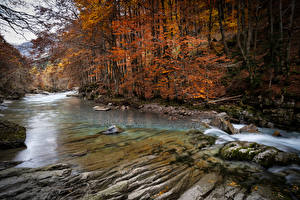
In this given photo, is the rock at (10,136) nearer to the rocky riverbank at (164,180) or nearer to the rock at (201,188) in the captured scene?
the rocky riverbank at (164,180)

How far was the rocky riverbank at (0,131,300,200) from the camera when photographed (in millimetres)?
2572

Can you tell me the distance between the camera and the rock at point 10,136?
4.48m

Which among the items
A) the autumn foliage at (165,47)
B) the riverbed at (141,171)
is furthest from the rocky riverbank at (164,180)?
the autumn foliage at (165,47)

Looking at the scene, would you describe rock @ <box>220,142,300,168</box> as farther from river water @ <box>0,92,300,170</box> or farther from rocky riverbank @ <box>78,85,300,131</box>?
rocky riverbank @ <box>78,85,300,131</box>

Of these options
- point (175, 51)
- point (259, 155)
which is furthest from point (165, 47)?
point (259, 155)

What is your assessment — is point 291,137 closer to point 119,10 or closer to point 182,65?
point 182,65

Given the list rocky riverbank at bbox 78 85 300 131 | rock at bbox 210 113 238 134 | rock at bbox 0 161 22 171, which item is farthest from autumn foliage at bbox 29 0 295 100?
rock at bbox 0 161 22 171

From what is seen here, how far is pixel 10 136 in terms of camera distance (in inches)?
191

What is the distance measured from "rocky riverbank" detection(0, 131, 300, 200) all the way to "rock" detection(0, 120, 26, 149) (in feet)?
5.83

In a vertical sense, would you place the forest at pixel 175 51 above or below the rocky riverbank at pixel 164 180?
above

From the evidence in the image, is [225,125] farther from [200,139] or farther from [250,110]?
[250,110]

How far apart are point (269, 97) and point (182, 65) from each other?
218 inches

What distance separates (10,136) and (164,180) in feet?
17.9

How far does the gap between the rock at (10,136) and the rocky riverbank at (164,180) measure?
5.83 ft
